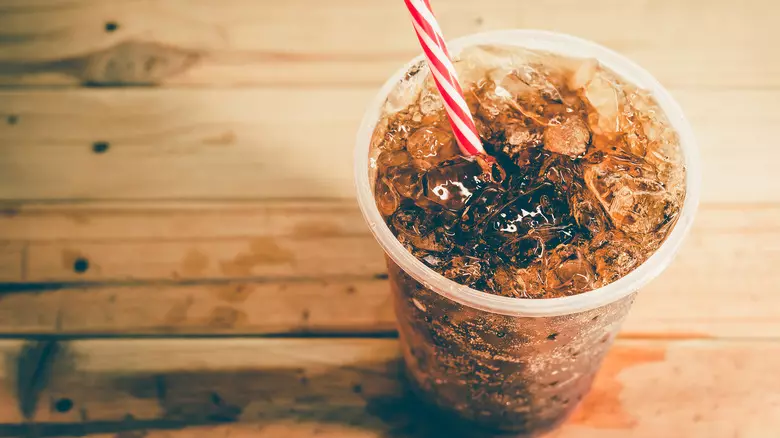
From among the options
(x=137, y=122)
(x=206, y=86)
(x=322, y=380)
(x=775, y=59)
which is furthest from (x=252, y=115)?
(x=775, y=59)

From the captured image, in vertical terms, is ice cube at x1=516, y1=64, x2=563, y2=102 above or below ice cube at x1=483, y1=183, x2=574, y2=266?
above

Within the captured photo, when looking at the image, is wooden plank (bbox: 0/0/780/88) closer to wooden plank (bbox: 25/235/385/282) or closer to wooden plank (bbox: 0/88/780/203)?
wooden plank (bbox: 0/88/780/203)

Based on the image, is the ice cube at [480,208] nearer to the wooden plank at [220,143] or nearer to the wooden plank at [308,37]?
the wooden plank at [220,143]

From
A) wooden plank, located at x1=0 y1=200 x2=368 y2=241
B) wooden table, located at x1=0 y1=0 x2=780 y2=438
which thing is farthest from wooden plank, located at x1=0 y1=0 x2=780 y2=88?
wooden plank, located at x1=0 y1=200 x2=368 y2=241

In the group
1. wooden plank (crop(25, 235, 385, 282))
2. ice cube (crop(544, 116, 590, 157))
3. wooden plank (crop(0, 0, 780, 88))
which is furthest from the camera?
wooden plank (crop(0, 0, 780, 88))

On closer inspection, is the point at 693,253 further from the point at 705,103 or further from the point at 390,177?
the point at 390,177

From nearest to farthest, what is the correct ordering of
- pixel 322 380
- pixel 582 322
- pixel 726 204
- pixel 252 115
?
1. pixel 582 322
2. pixel 322 380
3. pixel 726 204
4. pixel 252 115

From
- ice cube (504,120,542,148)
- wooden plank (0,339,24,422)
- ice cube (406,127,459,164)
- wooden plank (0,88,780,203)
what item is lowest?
wooden plank (0,339,24,422)

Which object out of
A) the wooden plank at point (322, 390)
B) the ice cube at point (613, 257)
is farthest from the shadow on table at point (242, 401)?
the ice cube at point (613, 257)
